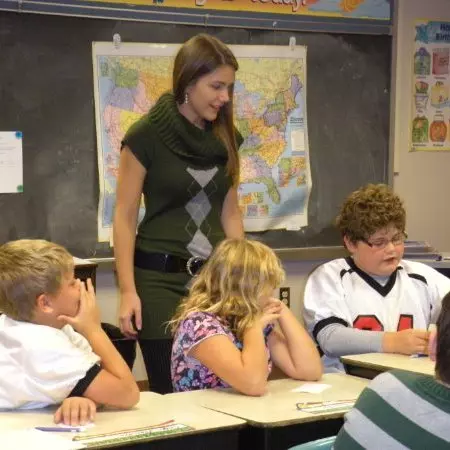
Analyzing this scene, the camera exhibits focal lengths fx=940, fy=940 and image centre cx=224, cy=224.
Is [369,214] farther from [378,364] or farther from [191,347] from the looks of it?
[191,347]

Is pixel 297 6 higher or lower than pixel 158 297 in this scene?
higher

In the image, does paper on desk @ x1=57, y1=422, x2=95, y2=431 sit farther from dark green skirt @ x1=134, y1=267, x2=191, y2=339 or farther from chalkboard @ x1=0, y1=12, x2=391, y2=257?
chalkboard @ x1=0, y1=12, x2=391, y2=257

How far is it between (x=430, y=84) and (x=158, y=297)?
305 cm

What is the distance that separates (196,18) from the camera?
4.76 meters

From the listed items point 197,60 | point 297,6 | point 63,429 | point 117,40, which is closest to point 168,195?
point 197,60

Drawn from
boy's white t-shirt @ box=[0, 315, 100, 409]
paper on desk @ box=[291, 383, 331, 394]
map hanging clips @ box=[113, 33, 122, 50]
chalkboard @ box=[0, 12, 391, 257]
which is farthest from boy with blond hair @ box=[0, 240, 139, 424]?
map hanging clips @ box=[113, 33, 122, 50]

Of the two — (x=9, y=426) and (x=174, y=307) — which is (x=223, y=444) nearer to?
(x=9, y=426)

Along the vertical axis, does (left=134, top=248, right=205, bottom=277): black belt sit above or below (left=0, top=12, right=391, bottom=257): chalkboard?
below

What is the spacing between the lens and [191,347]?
270 cm

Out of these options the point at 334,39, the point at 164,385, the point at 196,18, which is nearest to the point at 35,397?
the point at 164,385

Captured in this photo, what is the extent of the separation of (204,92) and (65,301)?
0.97 metres

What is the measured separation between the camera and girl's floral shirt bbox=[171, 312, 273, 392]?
106 inches

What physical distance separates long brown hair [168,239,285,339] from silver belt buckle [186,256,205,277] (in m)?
0.29

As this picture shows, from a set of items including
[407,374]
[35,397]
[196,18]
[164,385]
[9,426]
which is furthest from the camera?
[196,18]
